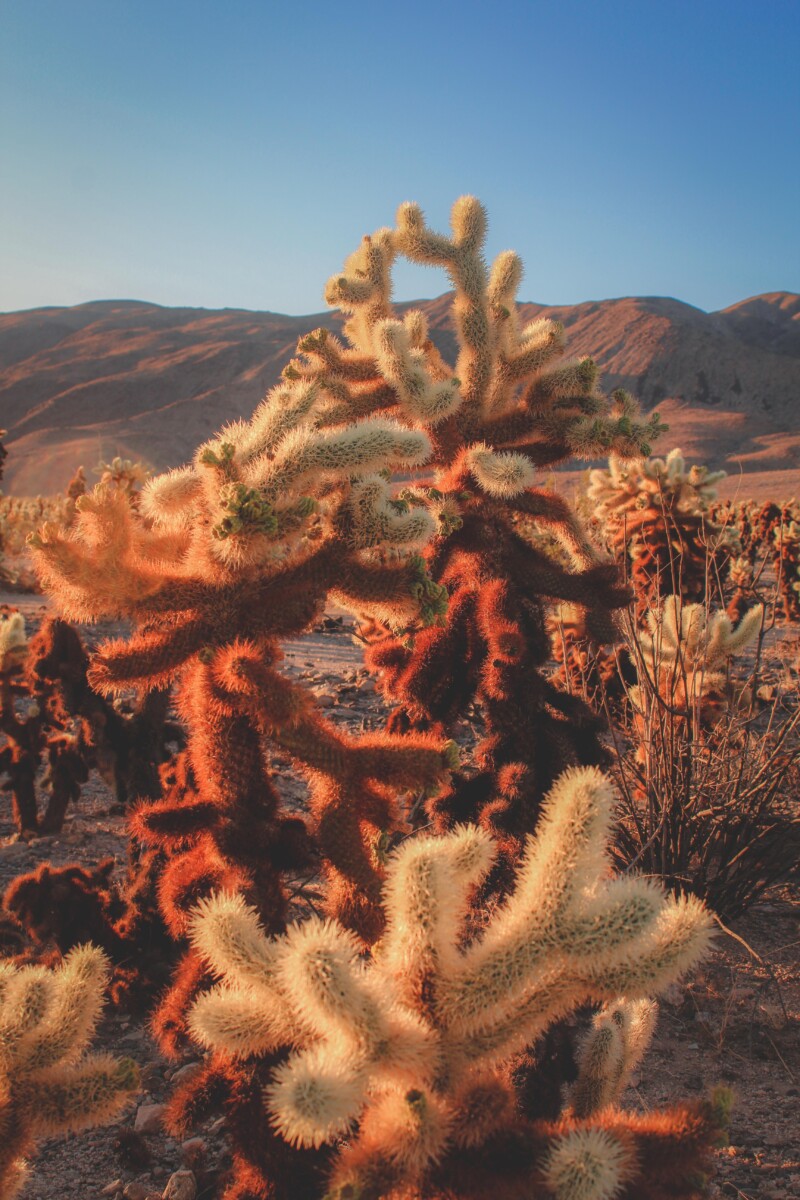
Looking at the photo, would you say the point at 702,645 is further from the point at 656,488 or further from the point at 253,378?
the point at 253,378

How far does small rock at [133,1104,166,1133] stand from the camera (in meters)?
2.28

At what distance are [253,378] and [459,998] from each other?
83.5 m

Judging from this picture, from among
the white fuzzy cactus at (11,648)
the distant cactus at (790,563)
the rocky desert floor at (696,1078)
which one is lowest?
the rocky desert floor at (696,1078)

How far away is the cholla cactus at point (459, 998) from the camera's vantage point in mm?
1192

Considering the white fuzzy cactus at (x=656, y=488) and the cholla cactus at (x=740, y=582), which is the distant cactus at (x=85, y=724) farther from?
A: the cholla cactus at (x=740, y=582)

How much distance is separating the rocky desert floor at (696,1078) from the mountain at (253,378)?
4850cm

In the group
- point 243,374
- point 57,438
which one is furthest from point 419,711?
point 243,374

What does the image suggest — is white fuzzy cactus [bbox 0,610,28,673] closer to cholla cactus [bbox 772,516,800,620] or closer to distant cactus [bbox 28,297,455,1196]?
distant cactus [bbox 28,297,455,1196]

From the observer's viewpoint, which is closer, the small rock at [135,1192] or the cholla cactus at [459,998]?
the cholla cactus at [459,998]

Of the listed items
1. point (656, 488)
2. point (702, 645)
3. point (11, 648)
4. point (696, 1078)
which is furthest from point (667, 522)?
point (11, 648)

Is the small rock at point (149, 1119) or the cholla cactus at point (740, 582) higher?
the cholla cactus at point (740, 582)

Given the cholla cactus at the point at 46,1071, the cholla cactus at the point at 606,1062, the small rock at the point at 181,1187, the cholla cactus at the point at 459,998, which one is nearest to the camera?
the cholla cactus at the point at 459,998

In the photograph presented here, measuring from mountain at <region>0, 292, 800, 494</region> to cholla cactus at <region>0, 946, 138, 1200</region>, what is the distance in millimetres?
50648

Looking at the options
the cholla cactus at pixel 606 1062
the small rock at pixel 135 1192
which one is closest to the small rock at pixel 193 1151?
the small rock at pixel 135 1192
